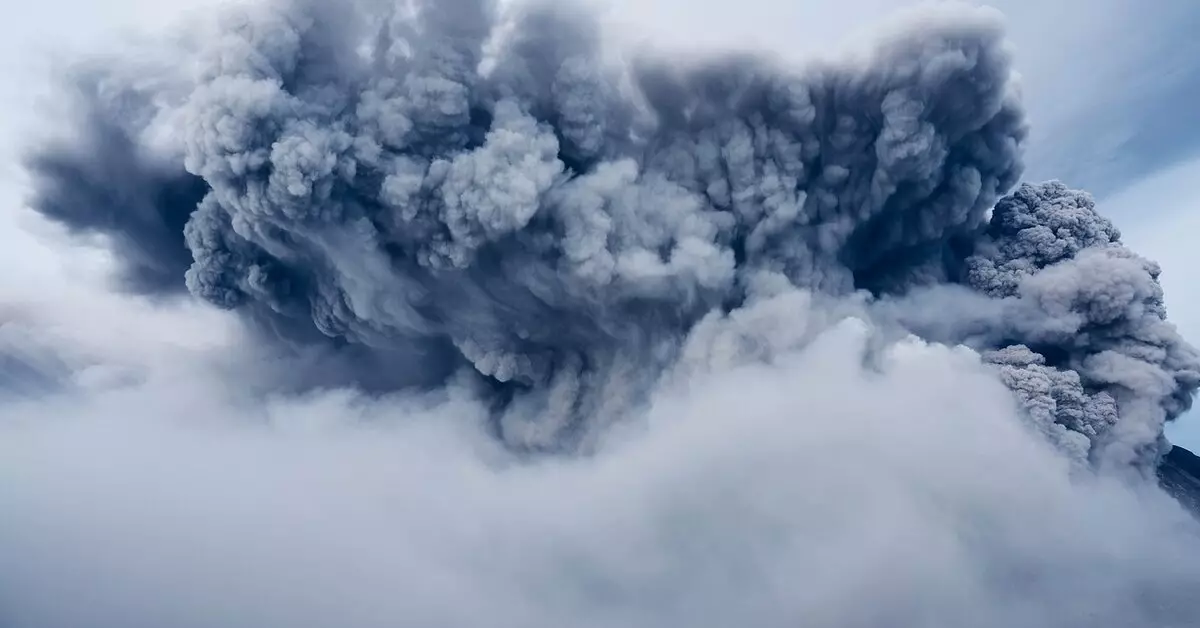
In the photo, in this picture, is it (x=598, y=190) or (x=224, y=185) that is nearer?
(x=224, y=185)

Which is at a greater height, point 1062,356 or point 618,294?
point 618,294

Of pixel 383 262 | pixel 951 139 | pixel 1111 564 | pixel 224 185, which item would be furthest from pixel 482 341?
pixel 1111 564

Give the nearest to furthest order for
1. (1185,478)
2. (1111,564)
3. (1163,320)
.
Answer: (1163,320) → (1111,564) → (1185,478)

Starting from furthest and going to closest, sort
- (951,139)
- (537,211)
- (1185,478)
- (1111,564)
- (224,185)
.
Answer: (1185,478) → (1111,564) → (951,139) → (537,211) → (224,185)

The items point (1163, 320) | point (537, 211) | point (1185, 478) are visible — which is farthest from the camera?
point (1185, 478)

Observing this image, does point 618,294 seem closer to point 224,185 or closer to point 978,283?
point 224,185

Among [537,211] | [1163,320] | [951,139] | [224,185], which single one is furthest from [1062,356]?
[224,185]

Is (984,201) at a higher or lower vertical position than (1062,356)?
higher

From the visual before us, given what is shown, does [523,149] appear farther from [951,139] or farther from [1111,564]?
[1111,564]

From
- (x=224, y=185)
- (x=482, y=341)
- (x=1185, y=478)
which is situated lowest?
(x=1185, y=478)
